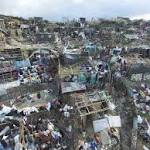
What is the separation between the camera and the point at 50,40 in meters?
28.4

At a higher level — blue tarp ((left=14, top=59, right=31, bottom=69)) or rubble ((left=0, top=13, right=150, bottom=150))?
blue tarp ((left=14, top=59, right=31, bottom=69))

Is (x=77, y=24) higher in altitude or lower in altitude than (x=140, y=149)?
higher

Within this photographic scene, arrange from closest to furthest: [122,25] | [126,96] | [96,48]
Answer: [126,96]
[96,48]
[122,25]

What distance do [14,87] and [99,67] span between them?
Answer: 4.56m

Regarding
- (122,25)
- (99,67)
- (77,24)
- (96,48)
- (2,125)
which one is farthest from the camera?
(122,25)

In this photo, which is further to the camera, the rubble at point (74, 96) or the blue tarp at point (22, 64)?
the blue tarp at point (22, 64)

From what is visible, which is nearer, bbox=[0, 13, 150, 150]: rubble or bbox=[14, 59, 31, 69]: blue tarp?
bbox=[0, 13, 150, 150]: rubble

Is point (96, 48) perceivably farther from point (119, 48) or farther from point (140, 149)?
point (140, 149)

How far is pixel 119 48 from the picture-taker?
25.3 meters

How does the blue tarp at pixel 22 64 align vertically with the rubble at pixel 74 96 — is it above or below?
above

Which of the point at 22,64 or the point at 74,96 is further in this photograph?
the point at 22,64

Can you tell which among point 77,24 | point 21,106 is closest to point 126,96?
point 21,106

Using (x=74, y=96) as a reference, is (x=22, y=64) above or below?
above

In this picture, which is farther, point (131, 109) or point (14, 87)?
point (14, 87)
